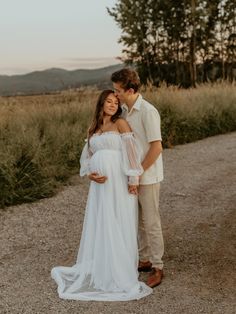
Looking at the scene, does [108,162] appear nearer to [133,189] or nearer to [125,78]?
[133,189]

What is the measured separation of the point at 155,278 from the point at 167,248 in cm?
110

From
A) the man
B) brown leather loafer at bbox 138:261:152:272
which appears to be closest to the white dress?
the man

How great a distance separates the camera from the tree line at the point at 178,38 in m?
28.7

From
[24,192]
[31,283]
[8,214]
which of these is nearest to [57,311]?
[31,283]

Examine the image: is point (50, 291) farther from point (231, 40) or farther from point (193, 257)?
point (231, 40)

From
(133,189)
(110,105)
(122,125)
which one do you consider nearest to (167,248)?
(133,189)

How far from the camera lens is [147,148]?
5094mm

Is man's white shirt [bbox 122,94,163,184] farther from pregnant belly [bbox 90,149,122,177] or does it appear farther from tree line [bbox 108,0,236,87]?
tree line [bbox 108,0,236,87]

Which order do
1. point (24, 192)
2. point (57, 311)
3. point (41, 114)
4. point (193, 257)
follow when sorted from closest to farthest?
1. point (57, 311)
2. point (193, 257)
3. point (24, 192)
4. point (41, 114)

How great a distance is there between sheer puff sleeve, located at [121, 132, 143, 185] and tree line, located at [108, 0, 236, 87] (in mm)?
23462

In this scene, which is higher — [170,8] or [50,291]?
[170,8]

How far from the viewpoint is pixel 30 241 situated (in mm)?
6887

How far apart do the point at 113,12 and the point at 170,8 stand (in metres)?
2.83

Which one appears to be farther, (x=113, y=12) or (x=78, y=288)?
(x=113, y=12)
